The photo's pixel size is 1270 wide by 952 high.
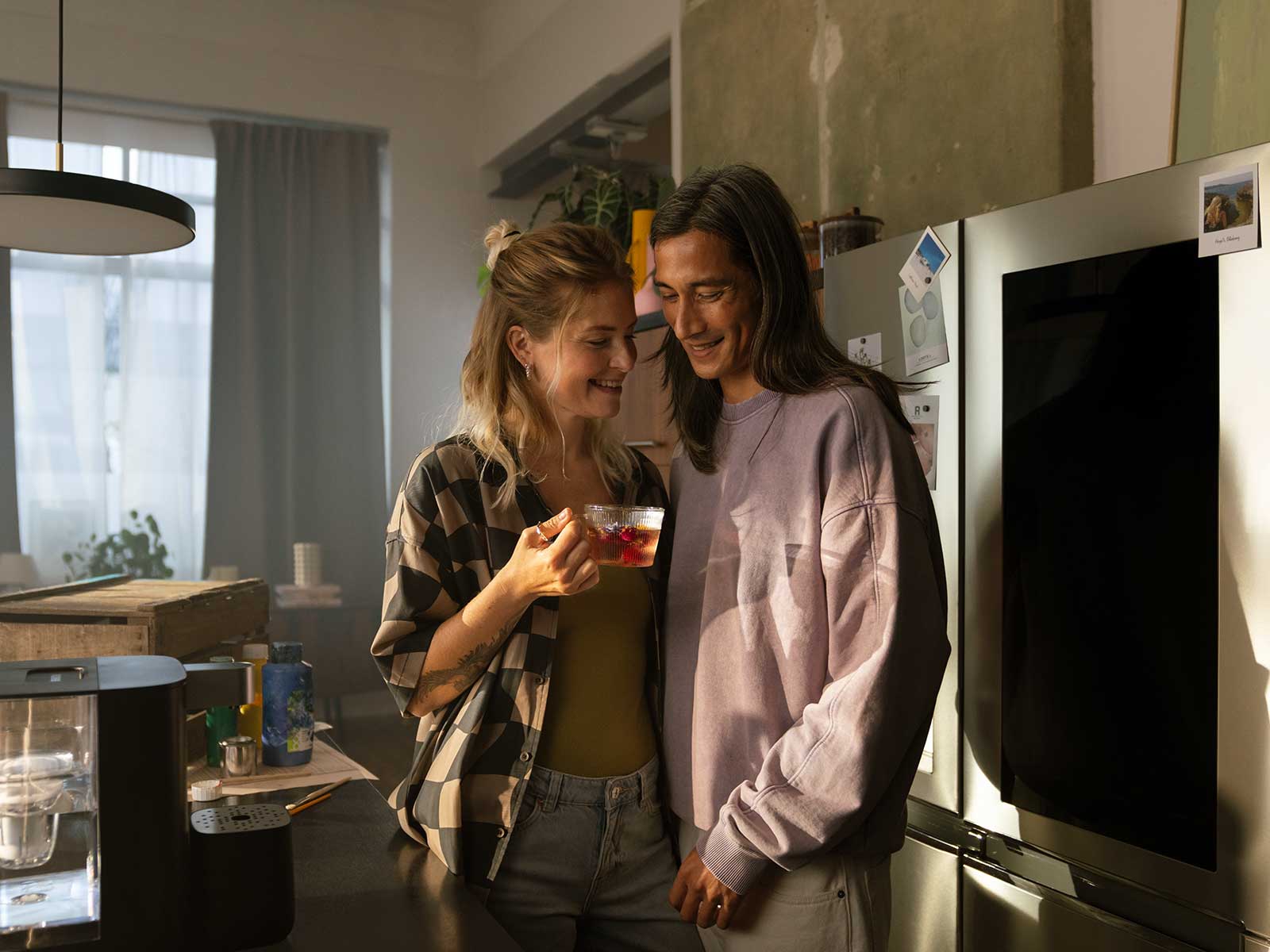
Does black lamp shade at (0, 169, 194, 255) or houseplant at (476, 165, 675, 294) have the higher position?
houseplant at (476, 165, 675, 294)

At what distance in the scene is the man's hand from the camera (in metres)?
1.27

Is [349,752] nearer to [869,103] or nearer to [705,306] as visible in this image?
[869,103]

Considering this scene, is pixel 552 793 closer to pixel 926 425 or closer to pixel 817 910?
pixel 817 910

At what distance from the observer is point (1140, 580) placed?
1318 millimetres

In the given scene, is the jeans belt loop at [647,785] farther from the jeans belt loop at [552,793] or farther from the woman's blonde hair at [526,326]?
the woman's blonde hair at [526,326]

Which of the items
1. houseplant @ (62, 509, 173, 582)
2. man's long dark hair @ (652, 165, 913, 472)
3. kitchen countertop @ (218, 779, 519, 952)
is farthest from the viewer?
houseplant @ (62, 509, 173, 582)

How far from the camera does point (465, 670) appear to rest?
1381 mm

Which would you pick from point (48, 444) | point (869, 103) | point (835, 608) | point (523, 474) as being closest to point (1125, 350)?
point (835, 608)

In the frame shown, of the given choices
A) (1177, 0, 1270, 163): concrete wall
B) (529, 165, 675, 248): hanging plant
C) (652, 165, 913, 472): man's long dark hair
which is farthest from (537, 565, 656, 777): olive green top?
(529, 165, 675, 248): hanging plant

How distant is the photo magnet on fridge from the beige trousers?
85 centimetres

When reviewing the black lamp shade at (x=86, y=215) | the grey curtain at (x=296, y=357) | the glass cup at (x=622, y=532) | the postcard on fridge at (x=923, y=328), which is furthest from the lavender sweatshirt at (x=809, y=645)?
the grey curtain at (x=296, y=357)

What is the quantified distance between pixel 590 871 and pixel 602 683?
0.24 metres

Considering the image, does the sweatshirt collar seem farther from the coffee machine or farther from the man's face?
the coffee machine

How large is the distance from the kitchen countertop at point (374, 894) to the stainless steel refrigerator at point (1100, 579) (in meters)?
0.74
